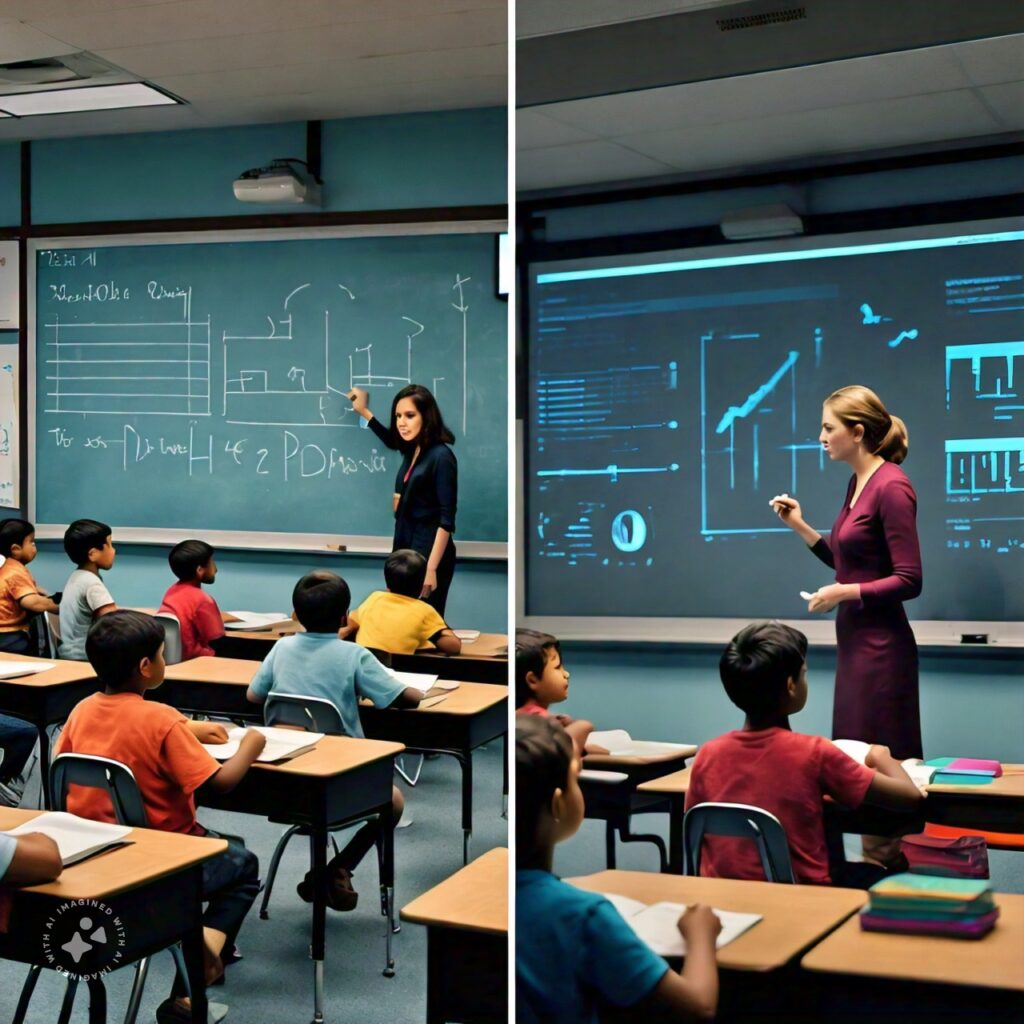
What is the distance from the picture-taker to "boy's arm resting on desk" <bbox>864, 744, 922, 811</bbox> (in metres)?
1.09

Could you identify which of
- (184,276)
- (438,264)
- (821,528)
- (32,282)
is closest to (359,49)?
(438,264)

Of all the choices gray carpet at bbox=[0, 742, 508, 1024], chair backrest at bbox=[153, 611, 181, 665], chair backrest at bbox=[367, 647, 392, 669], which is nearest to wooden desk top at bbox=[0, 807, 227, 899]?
gray carpet at bbox=[0, 742, 508, 1024]

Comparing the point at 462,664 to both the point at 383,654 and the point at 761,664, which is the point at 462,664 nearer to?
the point at 383,654

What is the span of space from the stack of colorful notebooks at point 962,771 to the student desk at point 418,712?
2.04 meters

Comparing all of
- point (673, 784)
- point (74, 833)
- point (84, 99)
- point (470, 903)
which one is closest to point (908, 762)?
point (673, 784)

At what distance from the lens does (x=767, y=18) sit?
1.18 meters

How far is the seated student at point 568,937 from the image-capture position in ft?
3.86

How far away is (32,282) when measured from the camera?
634 centimetres

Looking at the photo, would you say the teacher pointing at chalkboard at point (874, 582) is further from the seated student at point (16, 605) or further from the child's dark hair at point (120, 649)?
the seated student at point (16, 605)

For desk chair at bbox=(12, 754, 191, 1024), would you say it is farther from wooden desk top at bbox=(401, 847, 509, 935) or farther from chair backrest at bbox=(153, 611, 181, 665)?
chair backrest at bbox=(153, 611, 181, 665)

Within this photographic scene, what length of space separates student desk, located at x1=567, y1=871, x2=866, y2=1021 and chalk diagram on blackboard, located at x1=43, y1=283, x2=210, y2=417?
5308 mm

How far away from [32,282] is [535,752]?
19.4 ft

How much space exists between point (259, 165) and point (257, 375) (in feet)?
3.48

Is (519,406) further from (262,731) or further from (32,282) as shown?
(32,282)
